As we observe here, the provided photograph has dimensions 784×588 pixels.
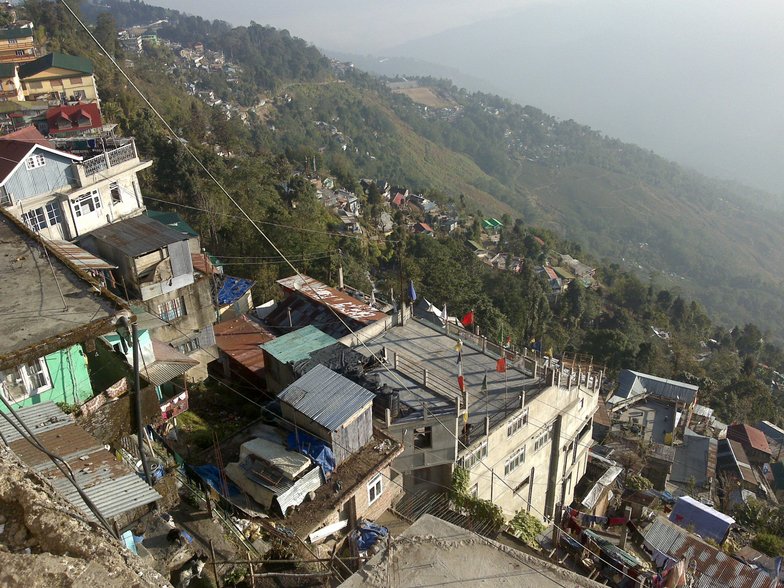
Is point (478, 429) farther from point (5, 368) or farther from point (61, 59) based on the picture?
point (61, 59)

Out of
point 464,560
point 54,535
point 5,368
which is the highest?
point 54,535

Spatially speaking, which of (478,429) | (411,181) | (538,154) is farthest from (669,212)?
(478,429)

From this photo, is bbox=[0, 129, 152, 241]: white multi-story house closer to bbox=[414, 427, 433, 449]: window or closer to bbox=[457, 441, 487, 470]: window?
bbox=[414, 427, 433, 449]: window

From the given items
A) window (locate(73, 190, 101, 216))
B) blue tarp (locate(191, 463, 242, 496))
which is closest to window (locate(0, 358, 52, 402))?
blue tarp (locate(191, 463, 242, 496))

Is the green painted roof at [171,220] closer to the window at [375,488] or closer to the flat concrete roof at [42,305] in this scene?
the flat concrete roof at [42,305]

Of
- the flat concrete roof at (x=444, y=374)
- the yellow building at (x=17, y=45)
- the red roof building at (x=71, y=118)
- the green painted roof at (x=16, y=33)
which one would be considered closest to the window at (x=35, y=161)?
the flat concrete roof at (x=444, y=374)

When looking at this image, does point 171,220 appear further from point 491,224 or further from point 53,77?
point 491,224
